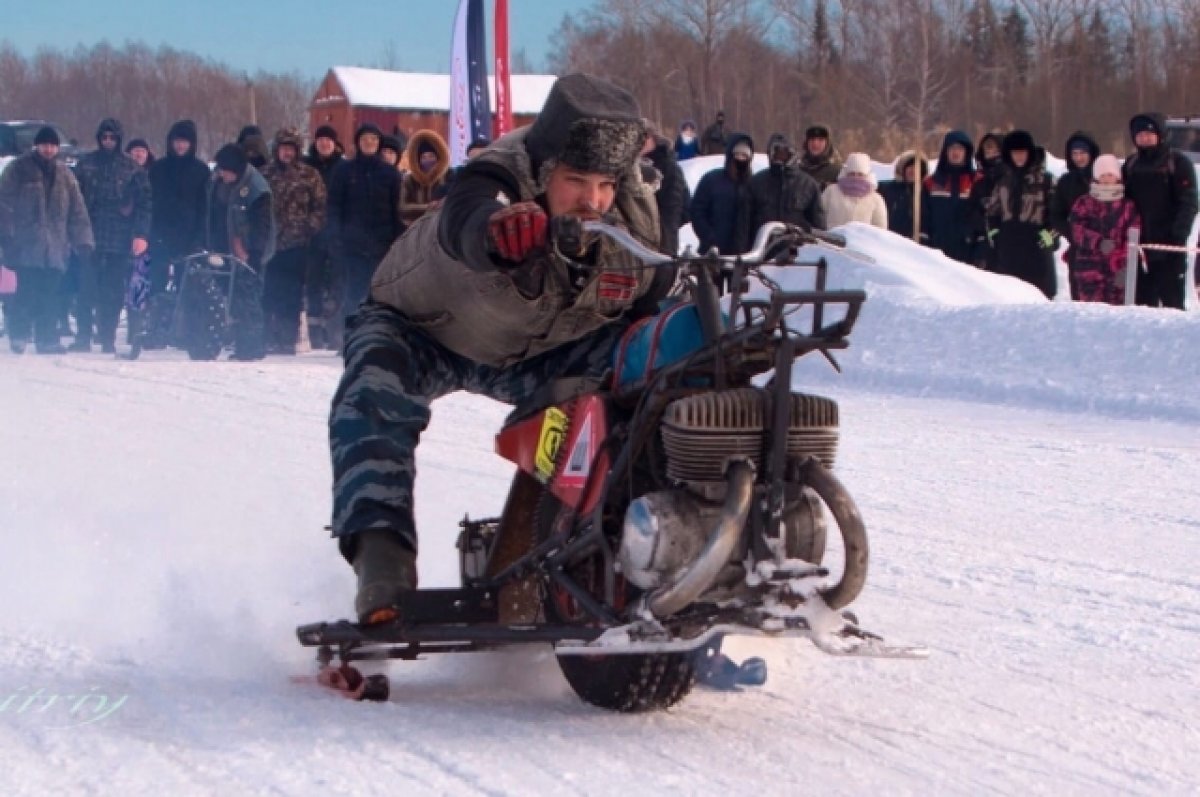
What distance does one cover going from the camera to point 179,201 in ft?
48.5

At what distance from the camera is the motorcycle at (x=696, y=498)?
361 cm

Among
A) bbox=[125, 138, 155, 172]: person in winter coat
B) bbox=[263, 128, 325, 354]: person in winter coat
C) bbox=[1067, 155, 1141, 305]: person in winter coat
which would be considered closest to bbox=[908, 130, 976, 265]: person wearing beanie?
bbox=[1067, 155, 1141, 305]: person in winter coat

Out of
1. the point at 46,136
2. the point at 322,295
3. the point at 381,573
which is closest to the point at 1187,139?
the point at 322,295

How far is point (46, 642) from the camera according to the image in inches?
187

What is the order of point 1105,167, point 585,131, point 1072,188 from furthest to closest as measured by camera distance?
1. point 1072,188
2. point 1105,167
3. point 585,131

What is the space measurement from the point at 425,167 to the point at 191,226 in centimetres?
373

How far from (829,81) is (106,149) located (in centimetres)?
4043

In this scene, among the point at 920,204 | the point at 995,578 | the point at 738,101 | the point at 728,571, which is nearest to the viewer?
the point at 728,571

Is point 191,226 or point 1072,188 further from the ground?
point 1072,188

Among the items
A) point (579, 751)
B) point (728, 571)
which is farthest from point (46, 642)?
point (728, 571)

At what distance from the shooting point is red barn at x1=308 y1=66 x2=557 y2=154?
6325 centimetres

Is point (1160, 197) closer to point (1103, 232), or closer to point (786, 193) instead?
point (1103, 232)

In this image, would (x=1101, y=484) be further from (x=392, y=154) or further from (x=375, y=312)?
(x=392, y=154)

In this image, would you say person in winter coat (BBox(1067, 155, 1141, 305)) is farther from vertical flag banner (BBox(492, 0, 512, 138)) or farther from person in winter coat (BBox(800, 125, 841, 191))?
vertical flag banner (BBox(492, 0, 512, 138))
